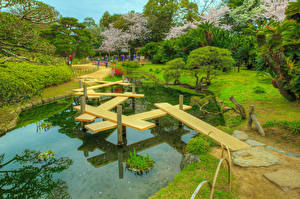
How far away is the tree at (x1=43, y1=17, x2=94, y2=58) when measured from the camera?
20969 mm

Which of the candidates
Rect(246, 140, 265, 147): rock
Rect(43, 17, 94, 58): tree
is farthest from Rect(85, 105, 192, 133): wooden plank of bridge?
Rect(43, 17, 94, 58): tree

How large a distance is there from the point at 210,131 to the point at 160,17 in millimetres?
37771

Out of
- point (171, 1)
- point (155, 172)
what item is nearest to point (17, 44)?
point (155, 172)

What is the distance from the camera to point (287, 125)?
6.35 meters

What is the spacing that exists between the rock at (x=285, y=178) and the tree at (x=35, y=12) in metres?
8.32

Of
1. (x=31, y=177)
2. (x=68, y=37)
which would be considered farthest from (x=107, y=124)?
(x=68, y=37)

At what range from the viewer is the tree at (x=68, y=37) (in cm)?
2097

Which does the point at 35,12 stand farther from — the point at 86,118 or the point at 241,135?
the point at 241,135

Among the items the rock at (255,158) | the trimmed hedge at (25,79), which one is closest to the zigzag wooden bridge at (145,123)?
Answer: the rock at (255,158)

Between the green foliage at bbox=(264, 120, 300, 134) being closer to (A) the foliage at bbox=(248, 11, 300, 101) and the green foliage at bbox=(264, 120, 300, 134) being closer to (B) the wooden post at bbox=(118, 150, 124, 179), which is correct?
(A) the foliage at bbox=(248, 11, 300, 101)

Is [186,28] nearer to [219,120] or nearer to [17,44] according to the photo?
[219,120]

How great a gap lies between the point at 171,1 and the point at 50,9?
3793cm

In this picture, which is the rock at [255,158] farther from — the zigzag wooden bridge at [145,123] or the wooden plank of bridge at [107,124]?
the wooden plank of bridge at [107,124]

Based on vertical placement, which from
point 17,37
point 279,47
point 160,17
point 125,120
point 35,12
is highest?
point 160,17
